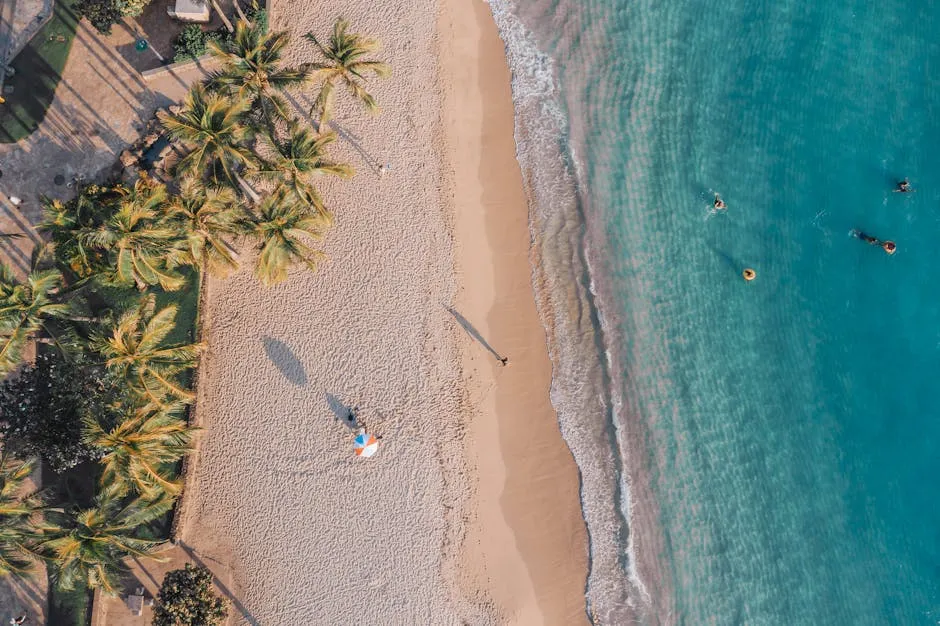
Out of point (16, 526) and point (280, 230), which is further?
point (280, 230)

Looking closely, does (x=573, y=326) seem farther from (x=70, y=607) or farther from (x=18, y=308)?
(x=70, y=607)

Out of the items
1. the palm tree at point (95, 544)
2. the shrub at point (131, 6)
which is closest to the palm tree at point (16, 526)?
the palm tree at point (95, 544)

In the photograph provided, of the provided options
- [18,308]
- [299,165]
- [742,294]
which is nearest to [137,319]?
[18,308]

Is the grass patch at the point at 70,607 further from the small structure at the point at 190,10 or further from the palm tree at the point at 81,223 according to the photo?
the small structure at the point at 190,10

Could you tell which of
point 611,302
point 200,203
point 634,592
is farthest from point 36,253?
point 634,592

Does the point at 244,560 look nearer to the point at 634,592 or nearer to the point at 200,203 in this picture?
the point at 200,203

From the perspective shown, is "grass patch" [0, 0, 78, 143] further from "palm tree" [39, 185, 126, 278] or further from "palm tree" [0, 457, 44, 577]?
"palm tree" [0, 457, 44, 577]
